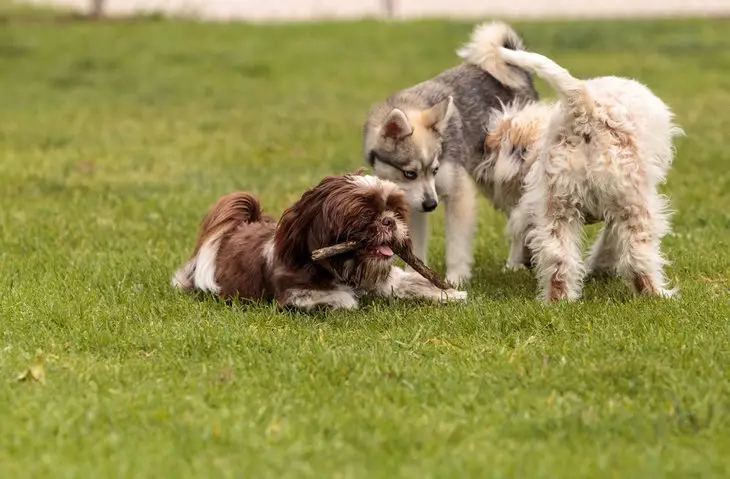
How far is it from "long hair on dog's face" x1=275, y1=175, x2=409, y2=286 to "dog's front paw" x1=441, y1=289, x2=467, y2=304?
1.76 ft

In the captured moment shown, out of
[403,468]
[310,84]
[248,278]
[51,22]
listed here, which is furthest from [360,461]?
[51,22]

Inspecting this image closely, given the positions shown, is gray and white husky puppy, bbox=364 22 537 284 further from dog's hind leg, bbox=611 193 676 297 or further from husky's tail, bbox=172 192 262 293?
dog's hind leg, bbox=611 193 676 297

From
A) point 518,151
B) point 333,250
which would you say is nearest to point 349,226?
point 333,250

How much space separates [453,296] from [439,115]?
1.41m

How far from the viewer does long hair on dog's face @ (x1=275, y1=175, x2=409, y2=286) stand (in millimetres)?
6492

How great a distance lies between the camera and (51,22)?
85.5 feet

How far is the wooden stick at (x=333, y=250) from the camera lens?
648 cm

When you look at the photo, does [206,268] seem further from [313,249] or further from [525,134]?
[525,134]

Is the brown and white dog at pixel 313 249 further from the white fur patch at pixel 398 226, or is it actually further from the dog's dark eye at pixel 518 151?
the dog's dark eye at pixel 518 151

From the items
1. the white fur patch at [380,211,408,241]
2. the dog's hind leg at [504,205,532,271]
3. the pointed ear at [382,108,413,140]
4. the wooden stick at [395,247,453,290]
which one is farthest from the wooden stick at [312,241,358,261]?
the pointed ear at [382,108,413,140]

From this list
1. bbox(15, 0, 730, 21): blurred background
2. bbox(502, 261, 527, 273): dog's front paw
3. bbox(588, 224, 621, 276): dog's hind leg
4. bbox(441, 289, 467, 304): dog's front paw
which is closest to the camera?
bbox(441, 289, 467, 304): dog's front paw

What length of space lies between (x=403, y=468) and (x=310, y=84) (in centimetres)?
1665

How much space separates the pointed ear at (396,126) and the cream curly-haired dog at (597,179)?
884 millimetres

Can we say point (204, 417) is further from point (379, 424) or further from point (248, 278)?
point (248, 278)
